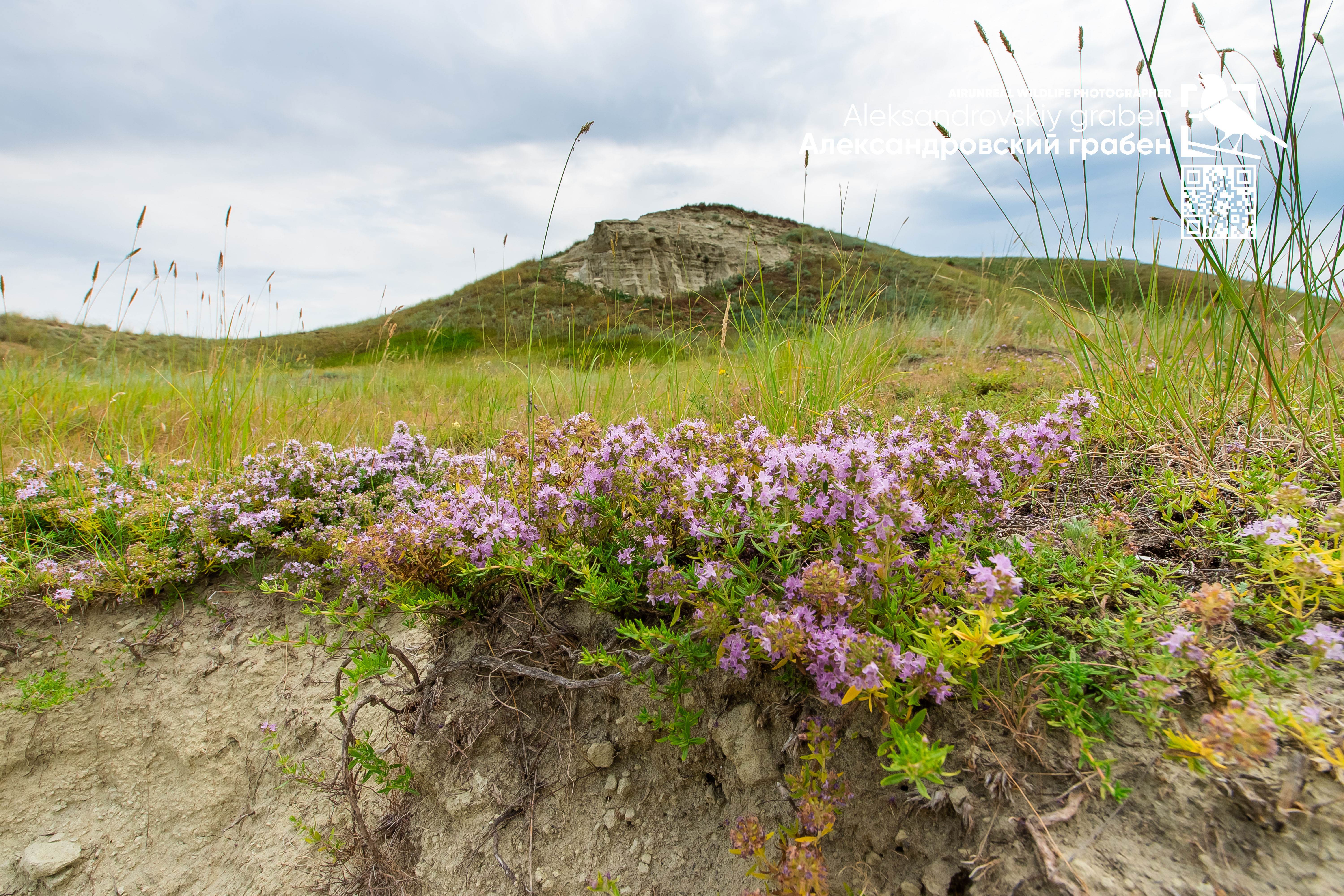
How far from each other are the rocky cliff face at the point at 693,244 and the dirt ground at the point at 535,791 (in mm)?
15627

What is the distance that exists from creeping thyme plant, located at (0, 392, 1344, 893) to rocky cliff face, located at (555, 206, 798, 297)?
51.3ft

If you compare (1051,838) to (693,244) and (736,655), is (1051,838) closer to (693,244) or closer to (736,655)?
(736,655)

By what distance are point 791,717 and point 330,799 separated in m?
1.89

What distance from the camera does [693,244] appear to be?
26.4m

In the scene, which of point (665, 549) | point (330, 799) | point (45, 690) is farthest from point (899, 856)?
point (45, 690)

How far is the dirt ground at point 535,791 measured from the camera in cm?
133

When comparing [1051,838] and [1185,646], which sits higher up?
[1185,646]

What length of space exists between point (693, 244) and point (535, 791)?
26327 mm

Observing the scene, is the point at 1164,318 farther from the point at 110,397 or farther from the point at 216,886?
the point at 110,397

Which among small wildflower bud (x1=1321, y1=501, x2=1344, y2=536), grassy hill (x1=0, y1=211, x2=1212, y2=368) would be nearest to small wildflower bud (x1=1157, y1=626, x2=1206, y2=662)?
small wildflower bud (x1=1321, y1=501, x2=1344, y2=536)

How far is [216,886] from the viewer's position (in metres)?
2.44

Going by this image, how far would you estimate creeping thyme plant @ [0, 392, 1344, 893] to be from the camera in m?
1.46

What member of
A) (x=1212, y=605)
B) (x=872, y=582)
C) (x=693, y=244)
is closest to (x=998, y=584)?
(x=872, y=582)

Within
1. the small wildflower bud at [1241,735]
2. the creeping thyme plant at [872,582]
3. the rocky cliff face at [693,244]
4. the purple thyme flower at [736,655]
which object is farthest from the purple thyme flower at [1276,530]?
the rocky cliff face at [693,244]
